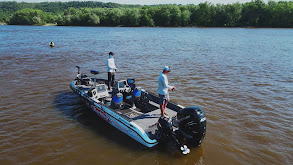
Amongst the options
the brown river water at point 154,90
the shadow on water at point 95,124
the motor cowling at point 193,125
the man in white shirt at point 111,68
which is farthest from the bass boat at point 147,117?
the man in white shirt at point 111,68

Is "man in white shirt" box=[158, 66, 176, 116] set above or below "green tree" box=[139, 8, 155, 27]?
below

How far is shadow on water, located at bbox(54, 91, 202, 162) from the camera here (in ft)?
21.6

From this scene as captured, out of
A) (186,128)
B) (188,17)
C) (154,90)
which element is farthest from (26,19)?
(186,128)

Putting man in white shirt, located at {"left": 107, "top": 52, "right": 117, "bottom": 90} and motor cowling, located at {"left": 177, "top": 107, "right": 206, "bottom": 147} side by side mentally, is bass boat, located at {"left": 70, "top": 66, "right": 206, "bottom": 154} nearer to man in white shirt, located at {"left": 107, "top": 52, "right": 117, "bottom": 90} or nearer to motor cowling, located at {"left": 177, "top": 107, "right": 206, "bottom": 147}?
motor cowling, located at {"left": 177, "top": 107, "right": 206, "bottom": 147}

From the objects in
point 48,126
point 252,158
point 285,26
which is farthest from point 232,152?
point 285,26

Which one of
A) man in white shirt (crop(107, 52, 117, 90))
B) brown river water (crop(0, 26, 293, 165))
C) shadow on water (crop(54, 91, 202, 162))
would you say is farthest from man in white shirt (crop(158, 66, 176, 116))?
man in white shirt (crop(107, 52, 117, 90))

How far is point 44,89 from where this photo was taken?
39.0 feet

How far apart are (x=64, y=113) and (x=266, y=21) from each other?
87457mm

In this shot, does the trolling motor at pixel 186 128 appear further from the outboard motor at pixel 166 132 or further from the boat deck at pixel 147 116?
the boat deck at pixel 147 116

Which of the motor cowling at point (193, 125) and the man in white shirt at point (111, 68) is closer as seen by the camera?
the motor cowling at point (193, 125)

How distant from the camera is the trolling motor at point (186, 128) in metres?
6.14

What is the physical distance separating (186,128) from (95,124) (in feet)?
11.7

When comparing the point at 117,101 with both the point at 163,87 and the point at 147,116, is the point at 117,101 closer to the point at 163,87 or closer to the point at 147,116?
the point at 147,116

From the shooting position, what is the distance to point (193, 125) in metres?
6.20
